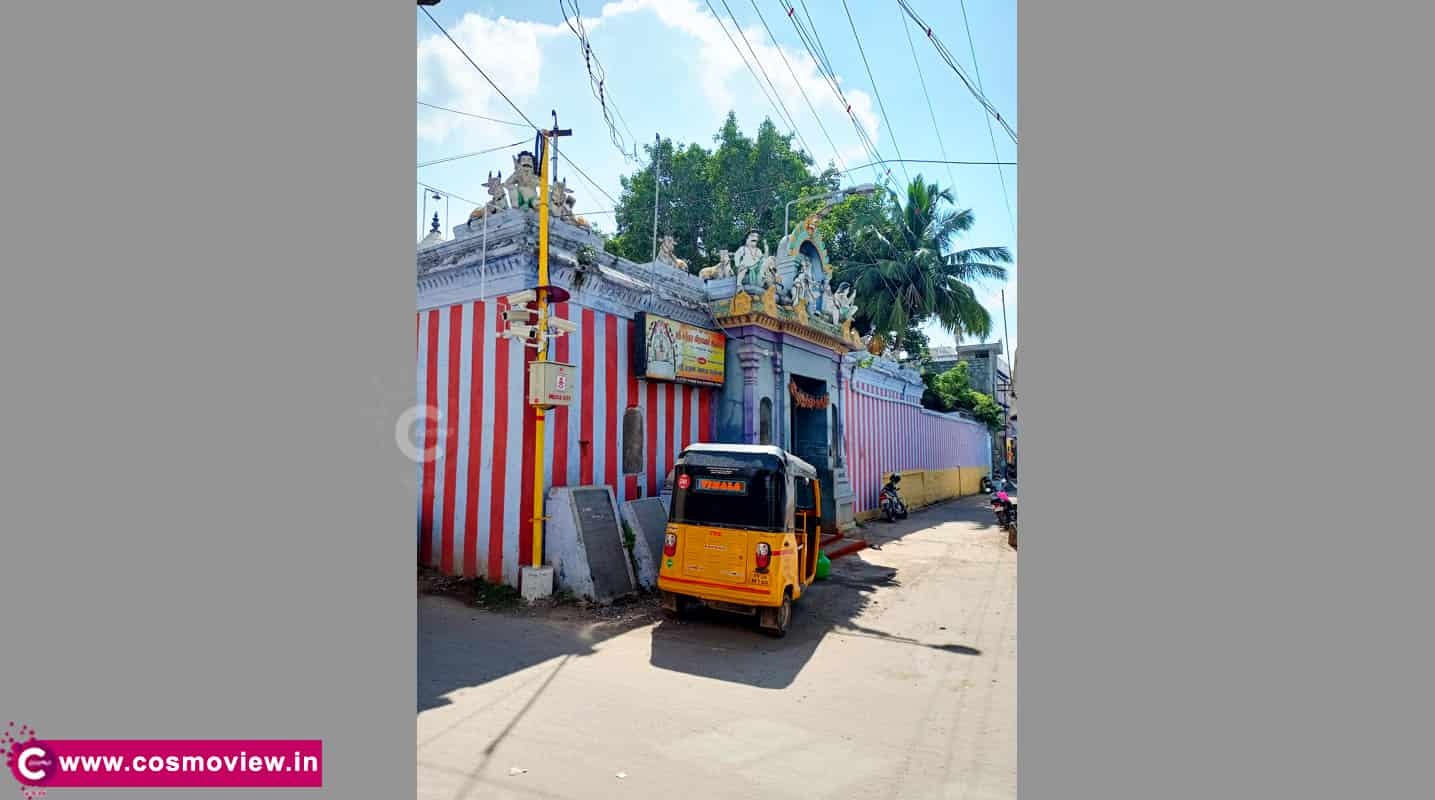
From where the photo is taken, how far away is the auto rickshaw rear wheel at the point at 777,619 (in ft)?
23.9

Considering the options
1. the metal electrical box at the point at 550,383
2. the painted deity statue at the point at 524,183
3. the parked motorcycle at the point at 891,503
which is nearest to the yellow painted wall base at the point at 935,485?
the parked motorcycle at the point at 891,503

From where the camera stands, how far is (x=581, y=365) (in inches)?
376

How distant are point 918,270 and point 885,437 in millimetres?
7618

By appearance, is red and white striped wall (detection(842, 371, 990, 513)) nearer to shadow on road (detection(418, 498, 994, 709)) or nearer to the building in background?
shadow on road (detection(418, 498, 994, 709))

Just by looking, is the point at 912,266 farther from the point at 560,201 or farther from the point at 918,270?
the point at 560,201

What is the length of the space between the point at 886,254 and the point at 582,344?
60.4 ft

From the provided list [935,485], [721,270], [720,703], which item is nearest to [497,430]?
[720,703]

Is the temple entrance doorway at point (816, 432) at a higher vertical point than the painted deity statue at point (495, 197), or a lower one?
lower

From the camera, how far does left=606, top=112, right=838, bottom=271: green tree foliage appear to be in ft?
91.9

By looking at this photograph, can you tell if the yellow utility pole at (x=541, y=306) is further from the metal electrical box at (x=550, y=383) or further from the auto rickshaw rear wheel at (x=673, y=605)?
the auto rickshaw rear wheel at (x=673, y=605)

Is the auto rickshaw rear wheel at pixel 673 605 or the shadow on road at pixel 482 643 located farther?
the auto rickshaw rear wheel at pixel 673 605

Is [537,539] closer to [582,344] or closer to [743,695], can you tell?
[582,344]

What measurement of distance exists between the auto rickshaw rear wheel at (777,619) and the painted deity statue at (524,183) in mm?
5784
